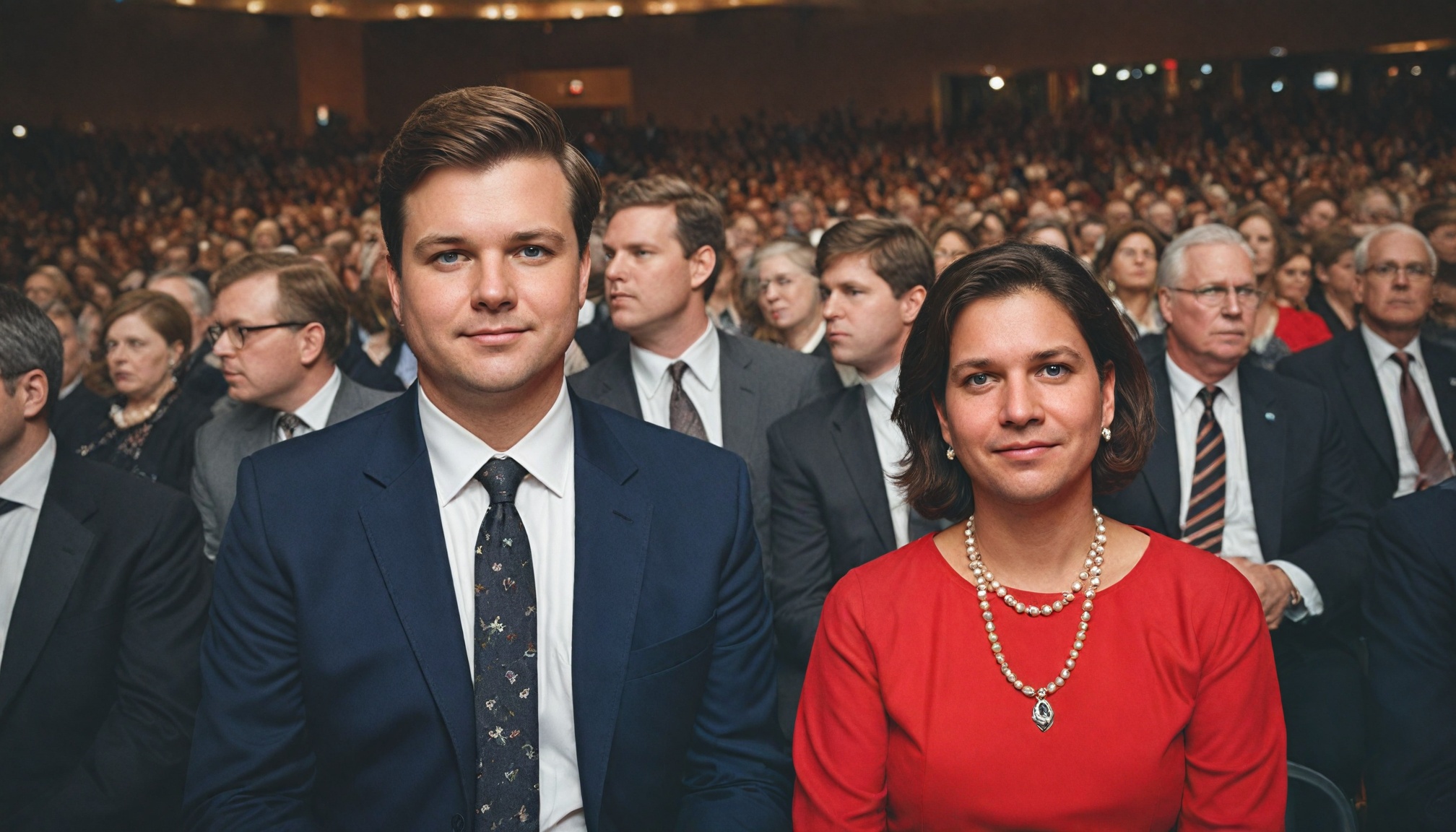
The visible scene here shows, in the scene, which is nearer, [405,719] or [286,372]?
[405,719]

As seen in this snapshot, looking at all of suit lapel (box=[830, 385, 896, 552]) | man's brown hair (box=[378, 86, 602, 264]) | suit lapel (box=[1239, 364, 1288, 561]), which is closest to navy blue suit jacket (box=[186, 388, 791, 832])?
man's brown hair (box=[378, 86, 602, 264])

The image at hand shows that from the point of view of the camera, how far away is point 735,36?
2153cm

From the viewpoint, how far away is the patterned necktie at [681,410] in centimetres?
329

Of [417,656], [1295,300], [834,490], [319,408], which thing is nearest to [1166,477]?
[834,490]

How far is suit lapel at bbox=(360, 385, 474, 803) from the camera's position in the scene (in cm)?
151

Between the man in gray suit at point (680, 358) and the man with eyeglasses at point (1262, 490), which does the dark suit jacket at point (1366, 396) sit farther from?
the man in gray suit at point (680, 358)

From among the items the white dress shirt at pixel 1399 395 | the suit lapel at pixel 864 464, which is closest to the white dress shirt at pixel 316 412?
the suit lapel at pixel 864 464

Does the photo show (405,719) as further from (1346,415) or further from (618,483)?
(1346,415)

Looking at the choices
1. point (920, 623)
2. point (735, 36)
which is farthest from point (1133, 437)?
point (735, 36)

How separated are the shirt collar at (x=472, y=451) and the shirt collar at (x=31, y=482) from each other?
1093mm

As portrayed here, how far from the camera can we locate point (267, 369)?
312 cm

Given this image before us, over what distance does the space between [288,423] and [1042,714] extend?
236cm

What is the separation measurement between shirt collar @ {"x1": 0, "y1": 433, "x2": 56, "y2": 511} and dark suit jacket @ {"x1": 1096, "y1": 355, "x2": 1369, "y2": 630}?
92.0 inches

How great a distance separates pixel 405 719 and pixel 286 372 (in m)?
1.90
